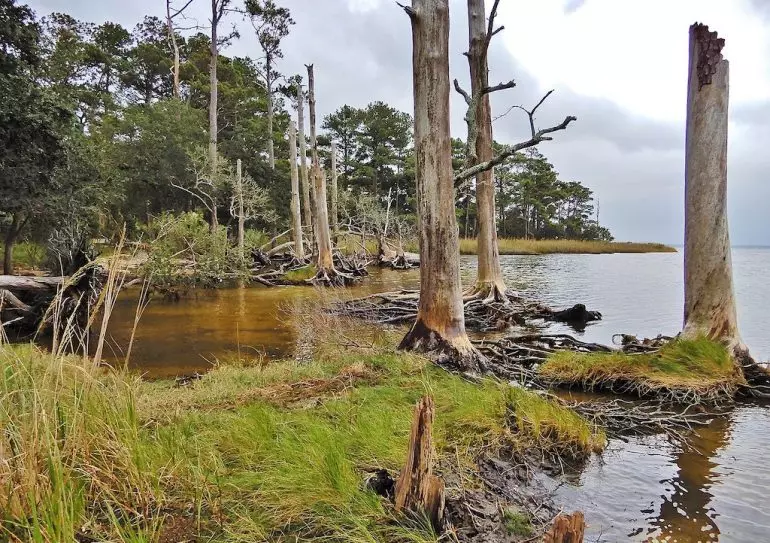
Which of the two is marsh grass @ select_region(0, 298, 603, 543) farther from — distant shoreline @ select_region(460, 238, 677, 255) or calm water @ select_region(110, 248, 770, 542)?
distant shoreline @ select_region(460, 238, 677, 255)

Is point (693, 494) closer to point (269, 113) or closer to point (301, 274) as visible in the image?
point (301, 274)

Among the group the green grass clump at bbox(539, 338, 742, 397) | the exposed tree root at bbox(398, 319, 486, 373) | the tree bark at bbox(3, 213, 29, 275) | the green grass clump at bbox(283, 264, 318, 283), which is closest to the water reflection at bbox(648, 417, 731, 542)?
the green grass clump at bbox(539, 338, 742, 397)

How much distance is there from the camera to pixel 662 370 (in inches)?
198

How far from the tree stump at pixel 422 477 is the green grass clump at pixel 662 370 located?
3.67m

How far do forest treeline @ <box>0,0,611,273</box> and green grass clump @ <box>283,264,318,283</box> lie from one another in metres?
3.40

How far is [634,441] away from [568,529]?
273cm

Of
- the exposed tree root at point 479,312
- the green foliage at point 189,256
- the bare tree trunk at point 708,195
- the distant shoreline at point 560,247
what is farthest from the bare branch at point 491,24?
the distant shoreline at point 560,247

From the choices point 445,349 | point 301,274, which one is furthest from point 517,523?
point 301,274

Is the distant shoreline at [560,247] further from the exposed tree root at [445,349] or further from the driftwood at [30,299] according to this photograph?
the exposed tree root at [445,349]

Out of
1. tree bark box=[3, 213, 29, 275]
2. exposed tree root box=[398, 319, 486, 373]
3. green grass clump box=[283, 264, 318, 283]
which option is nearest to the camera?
exposed tree root box=[398, 319, 486, 373]

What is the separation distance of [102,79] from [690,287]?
120 ft

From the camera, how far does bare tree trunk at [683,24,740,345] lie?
5473 mm

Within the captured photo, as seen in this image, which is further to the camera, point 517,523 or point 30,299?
point 30,299

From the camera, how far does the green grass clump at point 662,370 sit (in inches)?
191
